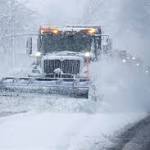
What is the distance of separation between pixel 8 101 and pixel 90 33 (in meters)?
4.95

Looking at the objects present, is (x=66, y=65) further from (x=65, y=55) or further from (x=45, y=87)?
(x=45, y=87)

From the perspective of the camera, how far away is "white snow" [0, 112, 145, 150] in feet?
36.1

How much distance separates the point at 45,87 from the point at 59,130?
411 cm

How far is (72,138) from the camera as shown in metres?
11.8

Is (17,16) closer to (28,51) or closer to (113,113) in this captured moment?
(28,51)

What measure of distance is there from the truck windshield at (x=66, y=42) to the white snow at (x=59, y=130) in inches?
172

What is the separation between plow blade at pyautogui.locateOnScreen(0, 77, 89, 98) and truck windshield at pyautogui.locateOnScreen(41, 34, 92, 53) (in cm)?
310

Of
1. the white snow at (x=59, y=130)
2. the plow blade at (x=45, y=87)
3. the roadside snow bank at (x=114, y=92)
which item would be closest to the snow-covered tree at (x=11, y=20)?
the roadside snow bank at (x=114, y=92)

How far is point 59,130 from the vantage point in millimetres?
12664

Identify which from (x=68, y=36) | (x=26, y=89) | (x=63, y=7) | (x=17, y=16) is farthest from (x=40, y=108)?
(x=63, y=7)

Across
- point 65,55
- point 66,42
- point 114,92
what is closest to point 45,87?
point 65,55

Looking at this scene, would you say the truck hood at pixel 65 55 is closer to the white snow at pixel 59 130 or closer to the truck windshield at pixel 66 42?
the truck windshield at pixel 66 42

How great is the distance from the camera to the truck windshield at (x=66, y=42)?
2009 centimetres

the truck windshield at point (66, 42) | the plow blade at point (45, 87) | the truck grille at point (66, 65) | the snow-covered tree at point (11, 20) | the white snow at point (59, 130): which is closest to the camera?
the white snow at point (59, 130)
